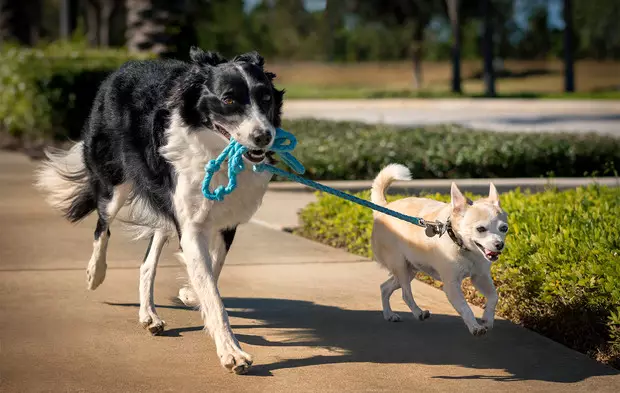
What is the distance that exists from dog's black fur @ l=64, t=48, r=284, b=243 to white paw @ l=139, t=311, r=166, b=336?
0.60m

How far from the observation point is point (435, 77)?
2248 inches

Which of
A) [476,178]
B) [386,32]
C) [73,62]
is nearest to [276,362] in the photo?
[476,178]

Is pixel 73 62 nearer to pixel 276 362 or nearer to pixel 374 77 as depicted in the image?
pixel 276 362

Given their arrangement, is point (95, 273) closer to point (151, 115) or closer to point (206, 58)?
point (151, 115)

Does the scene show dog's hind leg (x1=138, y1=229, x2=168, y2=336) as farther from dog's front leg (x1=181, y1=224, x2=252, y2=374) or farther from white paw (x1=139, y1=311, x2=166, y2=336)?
dog's front leg (x1=181, y1=224, x2=252, y2=374)

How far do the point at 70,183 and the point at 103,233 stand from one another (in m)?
1.02

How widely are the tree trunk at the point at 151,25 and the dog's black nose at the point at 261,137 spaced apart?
16104 millimetres

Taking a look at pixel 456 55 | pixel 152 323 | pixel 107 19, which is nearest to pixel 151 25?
pixel 152 323

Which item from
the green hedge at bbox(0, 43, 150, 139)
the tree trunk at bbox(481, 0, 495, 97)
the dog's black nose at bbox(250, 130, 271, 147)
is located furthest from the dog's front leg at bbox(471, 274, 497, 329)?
the tree trunk at bbox(481, 0, 495, 97)

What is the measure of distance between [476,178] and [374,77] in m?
44.7

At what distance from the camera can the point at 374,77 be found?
57.3m

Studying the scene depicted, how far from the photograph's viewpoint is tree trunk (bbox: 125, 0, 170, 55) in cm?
2103

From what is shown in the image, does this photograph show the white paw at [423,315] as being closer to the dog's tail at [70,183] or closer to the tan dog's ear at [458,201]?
the tan dog's ear at [458,201]

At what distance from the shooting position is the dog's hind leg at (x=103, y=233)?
23.0ft
